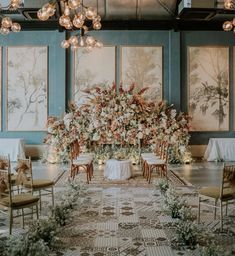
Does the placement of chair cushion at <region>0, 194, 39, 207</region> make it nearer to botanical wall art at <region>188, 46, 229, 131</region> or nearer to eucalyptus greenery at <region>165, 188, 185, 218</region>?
eucalyptus greenery at <region>165, 188, 185, 218</region>

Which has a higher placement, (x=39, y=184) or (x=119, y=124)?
(x=119, y=124)

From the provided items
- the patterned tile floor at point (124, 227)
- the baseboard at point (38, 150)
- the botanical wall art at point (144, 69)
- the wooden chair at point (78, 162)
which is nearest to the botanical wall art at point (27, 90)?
the baseboard at point (38, 150)

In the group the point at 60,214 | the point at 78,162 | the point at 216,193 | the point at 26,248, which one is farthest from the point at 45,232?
the point at 78,162

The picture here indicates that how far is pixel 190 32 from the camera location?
42.6ft

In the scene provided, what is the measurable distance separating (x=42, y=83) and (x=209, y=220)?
333 inches

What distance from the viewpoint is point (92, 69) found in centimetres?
1288

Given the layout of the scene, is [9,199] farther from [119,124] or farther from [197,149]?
[197,149]

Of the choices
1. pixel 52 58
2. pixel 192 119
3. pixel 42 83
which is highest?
pixel 52 58

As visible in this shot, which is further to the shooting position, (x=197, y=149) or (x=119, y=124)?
(x=197, y=149)

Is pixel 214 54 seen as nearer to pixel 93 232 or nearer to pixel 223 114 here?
pixel 223 114

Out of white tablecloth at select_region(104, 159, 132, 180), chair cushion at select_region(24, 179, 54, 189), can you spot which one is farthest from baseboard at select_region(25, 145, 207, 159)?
chair cushion at select_region(24, 179, 54, 189)

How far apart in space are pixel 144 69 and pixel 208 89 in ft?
7.21

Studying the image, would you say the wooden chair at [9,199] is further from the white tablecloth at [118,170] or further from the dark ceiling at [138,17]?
the dark ceiling at [138,17]

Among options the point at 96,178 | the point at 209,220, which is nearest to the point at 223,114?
the point at 96,178
